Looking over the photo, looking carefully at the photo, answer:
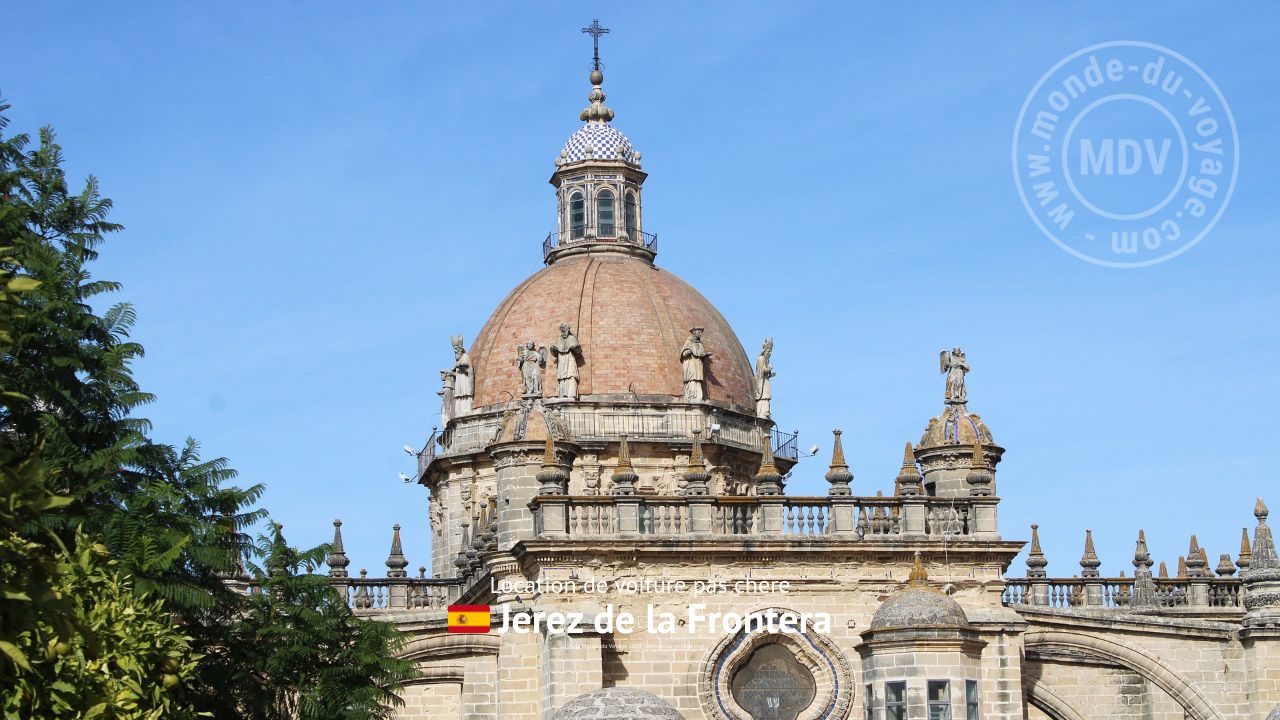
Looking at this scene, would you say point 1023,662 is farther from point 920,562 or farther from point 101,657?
point 101,657

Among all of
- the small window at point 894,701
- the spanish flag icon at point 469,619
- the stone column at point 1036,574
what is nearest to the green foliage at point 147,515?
the spanish flag icon at point 469,619

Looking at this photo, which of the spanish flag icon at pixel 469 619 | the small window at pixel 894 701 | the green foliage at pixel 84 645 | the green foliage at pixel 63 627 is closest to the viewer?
the green foliage at pixel 63 627

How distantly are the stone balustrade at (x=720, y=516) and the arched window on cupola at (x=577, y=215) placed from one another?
26224mm

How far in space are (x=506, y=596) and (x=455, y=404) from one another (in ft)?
75.5

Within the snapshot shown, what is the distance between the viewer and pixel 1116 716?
37.9 meters

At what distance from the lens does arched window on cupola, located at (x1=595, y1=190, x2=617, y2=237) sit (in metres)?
58.8

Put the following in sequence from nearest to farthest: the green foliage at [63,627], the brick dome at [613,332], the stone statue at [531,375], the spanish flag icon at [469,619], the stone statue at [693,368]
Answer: the green foliage at [63,627] < the spanish flag icon at [469,619] < the stone statue at [531,375] < the stone statue at [693,368] < the brick dome at [613,332]

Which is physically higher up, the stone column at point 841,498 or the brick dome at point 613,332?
the brick dome at point 613,332

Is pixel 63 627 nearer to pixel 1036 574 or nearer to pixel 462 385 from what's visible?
pixel 1036 574

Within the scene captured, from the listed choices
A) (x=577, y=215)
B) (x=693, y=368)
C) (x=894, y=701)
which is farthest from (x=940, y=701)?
(x=577, y=215)

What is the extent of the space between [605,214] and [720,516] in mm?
26925

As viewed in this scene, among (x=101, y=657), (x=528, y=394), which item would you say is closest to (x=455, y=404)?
(x=528, y=394)

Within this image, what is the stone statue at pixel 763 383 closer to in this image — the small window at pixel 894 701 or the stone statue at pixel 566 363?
the stone statue at pixel 566 363

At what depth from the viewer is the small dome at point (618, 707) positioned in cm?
2803
